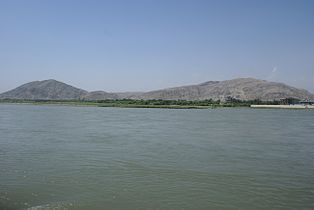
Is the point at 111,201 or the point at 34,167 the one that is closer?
the point at 111,201

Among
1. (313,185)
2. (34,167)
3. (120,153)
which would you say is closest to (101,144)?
(120,153)

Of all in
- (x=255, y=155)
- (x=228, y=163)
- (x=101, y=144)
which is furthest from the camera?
(x=101, y=144)

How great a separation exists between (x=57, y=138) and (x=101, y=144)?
3605mm

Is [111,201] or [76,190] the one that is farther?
[76,190]

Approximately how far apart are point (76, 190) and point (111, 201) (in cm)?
130

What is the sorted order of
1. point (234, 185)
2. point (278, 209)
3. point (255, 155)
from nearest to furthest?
point (278, 209), point (234, 185), point (255, 155)

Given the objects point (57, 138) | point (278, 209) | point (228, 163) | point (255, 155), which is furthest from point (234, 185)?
point (57, 138)

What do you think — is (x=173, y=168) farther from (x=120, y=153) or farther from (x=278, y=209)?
(x=278, y=209)

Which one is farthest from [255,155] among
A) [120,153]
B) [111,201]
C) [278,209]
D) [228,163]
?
[111,201]

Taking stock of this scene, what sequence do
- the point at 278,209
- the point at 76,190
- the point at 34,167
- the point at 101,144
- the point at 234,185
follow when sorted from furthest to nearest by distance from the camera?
the point at 101,144
the point at 34,167
the point at 234,185
the point at 76,190
the point at 278,209


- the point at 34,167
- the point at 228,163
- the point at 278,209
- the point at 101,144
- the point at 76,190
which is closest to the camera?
the point at 278,209

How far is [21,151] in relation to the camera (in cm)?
1448

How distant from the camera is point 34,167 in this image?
11289mm

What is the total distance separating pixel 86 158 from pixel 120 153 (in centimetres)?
167
